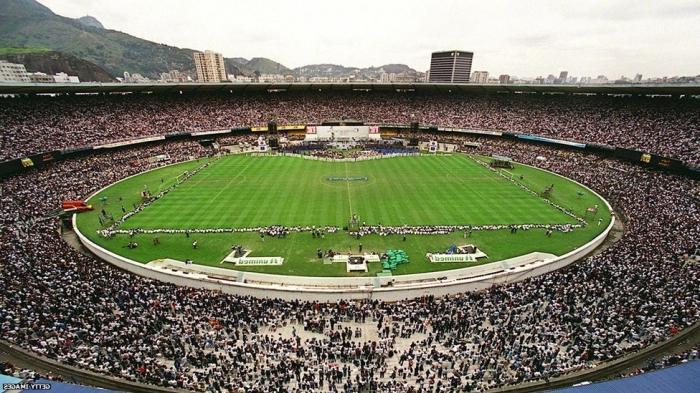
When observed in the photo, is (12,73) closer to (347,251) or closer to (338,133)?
(338,133)

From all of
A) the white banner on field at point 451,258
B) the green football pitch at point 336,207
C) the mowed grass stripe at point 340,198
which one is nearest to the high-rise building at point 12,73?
the green football pitch at point 336,207

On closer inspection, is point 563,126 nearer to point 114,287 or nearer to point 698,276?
point 698,276

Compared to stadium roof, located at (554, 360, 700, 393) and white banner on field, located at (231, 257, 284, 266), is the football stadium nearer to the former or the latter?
stadium roof, located at (554, 360, 700, 393)

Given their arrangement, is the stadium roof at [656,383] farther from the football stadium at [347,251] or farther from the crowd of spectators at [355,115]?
the crowd of spectators at [355,115]

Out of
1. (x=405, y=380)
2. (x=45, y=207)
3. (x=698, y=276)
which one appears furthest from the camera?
(x=45, y=207)

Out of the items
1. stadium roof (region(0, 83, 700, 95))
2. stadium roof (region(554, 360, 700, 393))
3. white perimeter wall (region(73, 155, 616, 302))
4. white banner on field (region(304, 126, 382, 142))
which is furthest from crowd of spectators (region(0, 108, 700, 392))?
white banner on field (region(304, 126, 382, 142))

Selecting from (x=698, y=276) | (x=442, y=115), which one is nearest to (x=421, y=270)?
(x=698, y=276)
